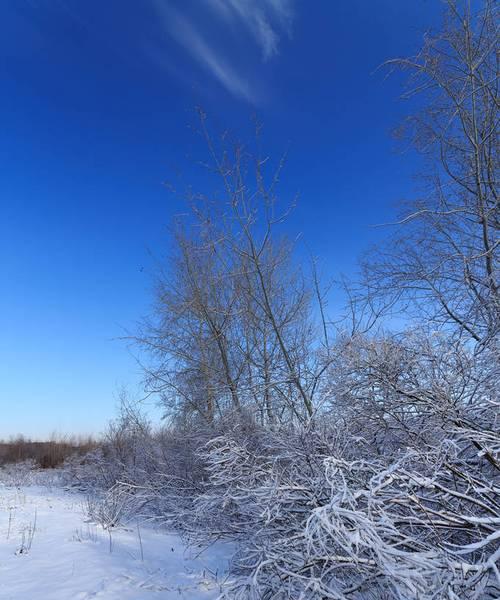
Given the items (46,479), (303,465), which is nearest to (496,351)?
(303,465)

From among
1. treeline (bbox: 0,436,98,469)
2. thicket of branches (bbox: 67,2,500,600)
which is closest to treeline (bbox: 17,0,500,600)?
thicket of branches (bbox: 67,2,500,600)

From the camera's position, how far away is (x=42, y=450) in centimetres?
3269

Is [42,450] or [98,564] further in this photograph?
[42,450]

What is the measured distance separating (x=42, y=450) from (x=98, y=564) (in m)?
31.4

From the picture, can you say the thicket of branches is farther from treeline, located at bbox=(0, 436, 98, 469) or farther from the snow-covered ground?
treeline, located at bbox=(0, 436, 98, 469)

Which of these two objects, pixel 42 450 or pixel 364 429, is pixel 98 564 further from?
pixel 42 450

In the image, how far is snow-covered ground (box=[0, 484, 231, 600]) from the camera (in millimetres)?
4695

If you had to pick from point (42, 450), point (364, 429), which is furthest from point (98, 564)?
point (42, 450)

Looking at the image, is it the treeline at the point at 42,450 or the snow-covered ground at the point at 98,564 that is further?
the treeline at the point at 42,450

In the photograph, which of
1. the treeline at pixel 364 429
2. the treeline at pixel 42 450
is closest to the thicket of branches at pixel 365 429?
the treeline at pixel 364 429

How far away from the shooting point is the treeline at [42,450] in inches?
1188

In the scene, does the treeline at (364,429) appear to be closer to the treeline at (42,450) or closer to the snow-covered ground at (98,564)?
the snow-covered ground at (98,564)

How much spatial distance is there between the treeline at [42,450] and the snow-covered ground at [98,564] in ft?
76.5

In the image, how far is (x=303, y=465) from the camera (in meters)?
4.03
